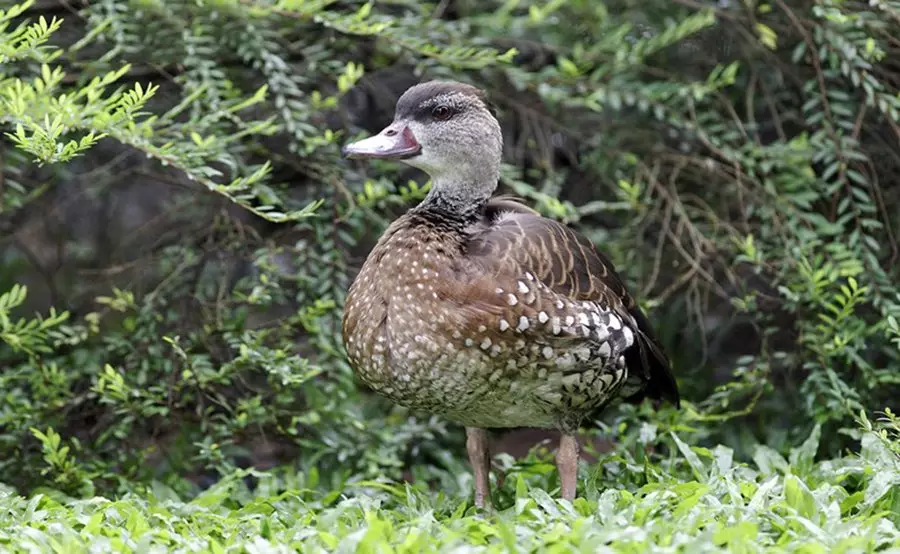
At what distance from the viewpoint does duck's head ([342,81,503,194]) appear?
13.5 ft

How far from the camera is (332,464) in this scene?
521 centimetres

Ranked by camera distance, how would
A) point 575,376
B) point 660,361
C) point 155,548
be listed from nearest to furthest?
point 155,548
point 575,376
point 660,361

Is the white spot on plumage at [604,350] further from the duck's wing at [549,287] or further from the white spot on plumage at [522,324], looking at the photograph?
the white spot on plumage at [522,324]

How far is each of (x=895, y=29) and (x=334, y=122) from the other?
2568 mm

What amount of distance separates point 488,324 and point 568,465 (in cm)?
71

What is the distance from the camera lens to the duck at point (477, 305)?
3.91 meters

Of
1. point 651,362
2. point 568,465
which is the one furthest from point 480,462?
point 651,362

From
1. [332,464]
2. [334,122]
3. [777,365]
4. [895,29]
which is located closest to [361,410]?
[332,464]

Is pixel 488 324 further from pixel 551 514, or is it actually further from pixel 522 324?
pixel 551 514

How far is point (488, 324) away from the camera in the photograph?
3.87m

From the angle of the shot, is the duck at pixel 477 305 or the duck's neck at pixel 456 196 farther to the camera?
the duck's neck at pixel 456 196

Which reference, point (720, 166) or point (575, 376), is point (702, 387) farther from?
point (575, 376)

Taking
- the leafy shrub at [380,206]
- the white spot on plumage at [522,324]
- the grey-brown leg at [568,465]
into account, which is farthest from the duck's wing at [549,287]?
the leafy shrub at [380,206]

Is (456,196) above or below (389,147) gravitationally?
below
